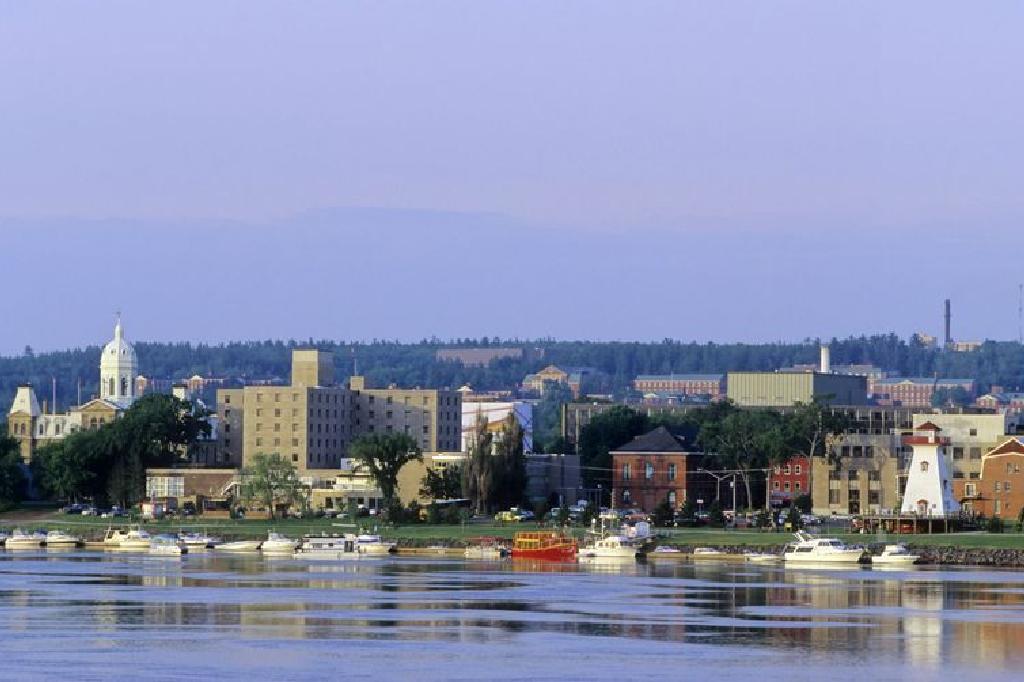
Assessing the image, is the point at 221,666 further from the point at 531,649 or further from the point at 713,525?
the point at 713,525

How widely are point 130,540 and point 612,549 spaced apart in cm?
4268

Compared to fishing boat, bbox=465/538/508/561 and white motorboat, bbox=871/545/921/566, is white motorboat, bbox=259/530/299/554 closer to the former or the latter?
fishing boat, bbox=465/538/508/561

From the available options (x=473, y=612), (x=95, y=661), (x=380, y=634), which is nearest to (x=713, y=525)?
(x=473, y=612)

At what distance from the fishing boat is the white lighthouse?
33.7 metres

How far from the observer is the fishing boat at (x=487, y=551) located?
6112 inches

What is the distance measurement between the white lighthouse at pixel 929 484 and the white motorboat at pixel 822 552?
25.1 meters

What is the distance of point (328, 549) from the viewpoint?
160m

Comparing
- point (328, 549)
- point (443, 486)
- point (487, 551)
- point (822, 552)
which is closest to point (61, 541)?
point (328, 549)

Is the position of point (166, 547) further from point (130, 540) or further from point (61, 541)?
point (61, 541)

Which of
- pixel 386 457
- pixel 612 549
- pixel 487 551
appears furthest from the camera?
pixel 386 457

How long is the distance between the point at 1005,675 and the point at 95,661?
103ft

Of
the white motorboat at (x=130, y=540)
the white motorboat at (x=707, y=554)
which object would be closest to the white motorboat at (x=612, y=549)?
the white motorboat at (x=707, y=554)

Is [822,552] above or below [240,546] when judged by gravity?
above

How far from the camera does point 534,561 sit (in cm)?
15138
